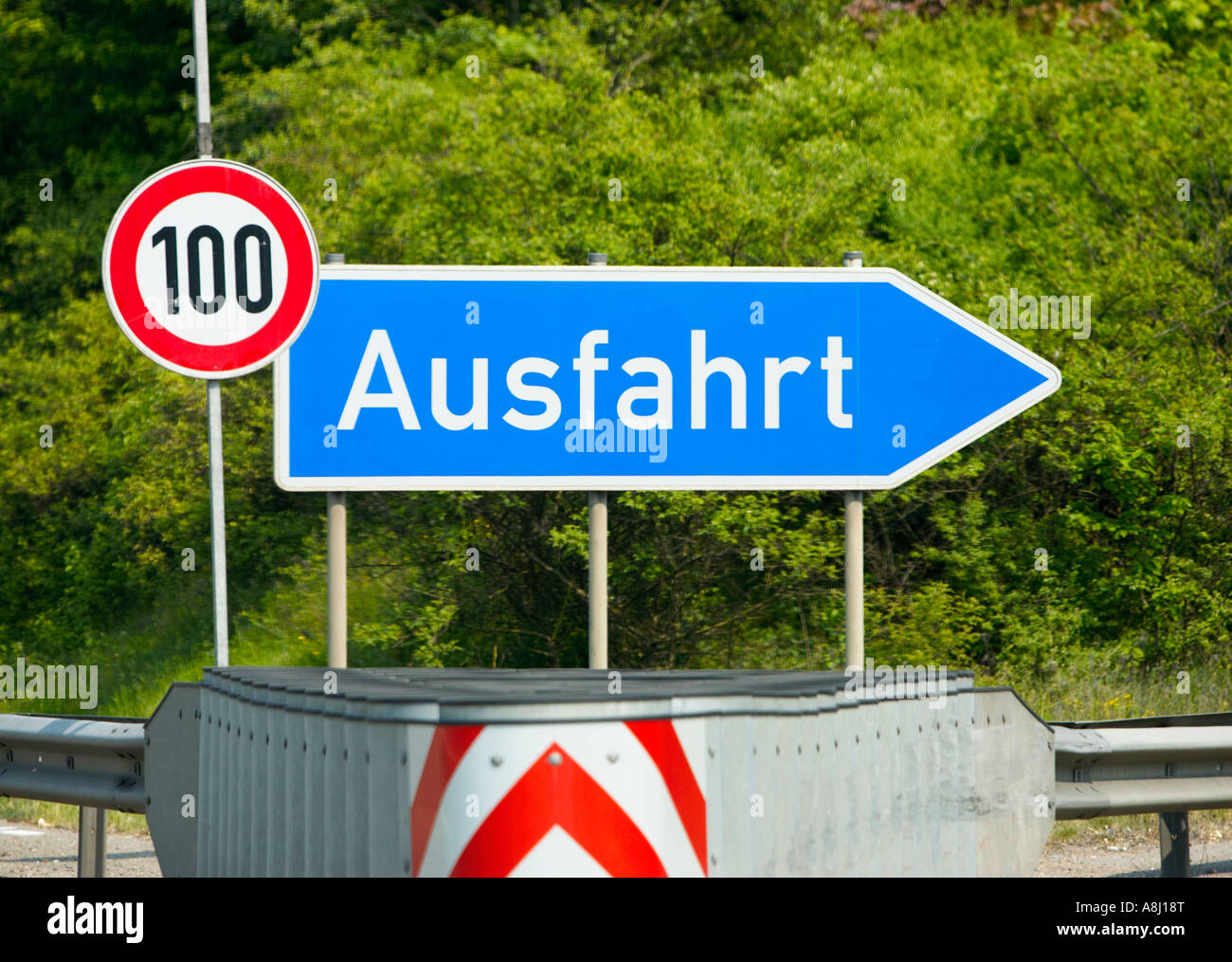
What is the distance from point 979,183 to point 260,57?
13.0 m

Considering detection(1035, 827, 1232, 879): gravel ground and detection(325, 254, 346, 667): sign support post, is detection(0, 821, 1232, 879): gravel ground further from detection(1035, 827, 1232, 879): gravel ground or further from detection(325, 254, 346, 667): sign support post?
detection(325, 254, 346, 667): sign support post

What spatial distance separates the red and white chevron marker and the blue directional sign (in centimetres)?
274

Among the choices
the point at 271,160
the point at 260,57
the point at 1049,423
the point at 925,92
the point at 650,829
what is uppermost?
the point at 260,57

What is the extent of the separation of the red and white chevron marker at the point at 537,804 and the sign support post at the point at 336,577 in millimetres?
2469

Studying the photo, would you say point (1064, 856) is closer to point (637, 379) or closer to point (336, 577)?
point (637, 379)

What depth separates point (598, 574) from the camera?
5.88m

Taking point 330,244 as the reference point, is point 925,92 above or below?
above

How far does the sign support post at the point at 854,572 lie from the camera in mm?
5863

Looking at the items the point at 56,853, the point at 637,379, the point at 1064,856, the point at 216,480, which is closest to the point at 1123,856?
the point at 1064,856

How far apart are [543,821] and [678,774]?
34 centimetres

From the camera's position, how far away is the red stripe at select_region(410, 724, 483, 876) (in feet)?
10.4
